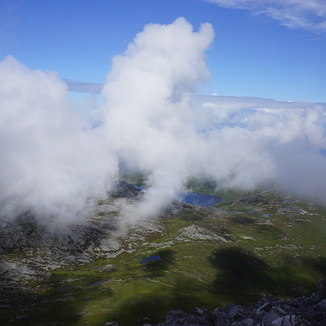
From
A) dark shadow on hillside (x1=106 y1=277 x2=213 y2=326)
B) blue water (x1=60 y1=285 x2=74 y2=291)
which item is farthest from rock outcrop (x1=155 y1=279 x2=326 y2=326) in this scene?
blue water (x1=60 y1=285 x2=74 y2=291)

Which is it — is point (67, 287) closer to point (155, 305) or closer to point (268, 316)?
point (155, 305)

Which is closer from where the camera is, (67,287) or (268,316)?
(268,316)

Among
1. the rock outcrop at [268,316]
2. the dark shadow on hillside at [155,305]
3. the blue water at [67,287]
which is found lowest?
the blue water at [67,287]

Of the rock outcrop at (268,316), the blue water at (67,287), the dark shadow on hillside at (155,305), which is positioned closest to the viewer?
the rock outcrop at (268,316)

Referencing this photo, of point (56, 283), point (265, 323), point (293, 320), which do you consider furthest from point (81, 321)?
point (293, 320)

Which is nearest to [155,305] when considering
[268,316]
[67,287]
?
[67,287]

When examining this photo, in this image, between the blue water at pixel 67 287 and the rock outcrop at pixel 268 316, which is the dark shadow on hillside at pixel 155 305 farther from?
the blue water at pixel 67 287

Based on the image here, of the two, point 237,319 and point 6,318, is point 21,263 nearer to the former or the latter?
point 6,318

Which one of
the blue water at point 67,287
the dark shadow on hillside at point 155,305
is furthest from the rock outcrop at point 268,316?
the blue water at point 67,287
